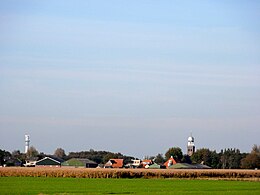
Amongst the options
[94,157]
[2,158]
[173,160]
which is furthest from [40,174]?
[94,157]

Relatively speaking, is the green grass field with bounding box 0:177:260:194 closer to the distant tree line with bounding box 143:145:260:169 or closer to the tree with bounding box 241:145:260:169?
the tree with bounding box 241:145:260:169

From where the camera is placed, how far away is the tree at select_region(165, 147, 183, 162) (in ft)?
575

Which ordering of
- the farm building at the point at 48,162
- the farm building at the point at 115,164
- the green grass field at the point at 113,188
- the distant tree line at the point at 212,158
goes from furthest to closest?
the distant tree line at the point at 212,158 → the farm building at the point at 115,164 → the farm building at the point at 48,162 → the green grass field at the point at 113,188


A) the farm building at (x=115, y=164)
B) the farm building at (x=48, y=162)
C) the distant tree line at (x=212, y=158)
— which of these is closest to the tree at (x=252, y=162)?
the distant tree line at (x=212, y=158)

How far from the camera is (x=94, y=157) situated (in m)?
194

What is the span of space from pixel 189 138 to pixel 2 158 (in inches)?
2647

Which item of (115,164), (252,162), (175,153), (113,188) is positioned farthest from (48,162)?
(113,188)

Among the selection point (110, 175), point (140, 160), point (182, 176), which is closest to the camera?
point (110, 175)

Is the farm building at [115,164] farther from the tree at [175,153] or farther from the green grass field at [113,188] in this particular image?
the green grass field at [113,188]

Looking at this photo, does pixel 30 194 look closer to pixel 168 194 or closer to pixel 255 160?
pixel 168 194

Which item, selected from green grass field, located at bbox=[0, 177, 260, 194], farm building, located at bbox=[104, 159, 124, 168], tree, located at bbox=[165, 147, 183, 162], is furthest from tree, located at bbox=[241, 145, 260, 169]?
green grass field, located at bbox=[0, 177, 260, 194]

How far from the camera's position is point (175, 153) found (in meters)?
178

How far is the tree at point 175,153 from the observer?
175387 mm

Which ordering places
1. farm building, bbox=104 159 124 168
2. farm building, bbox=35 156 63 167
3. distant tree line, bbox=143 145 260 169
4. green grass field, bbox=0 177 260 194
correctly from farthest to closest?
distant tree line, bbox=143 145 260 169, farm building, bbox=104 159 124 168, farm building, bbox=35 156 63 167, green grass field, bbox=0 177 260 194
